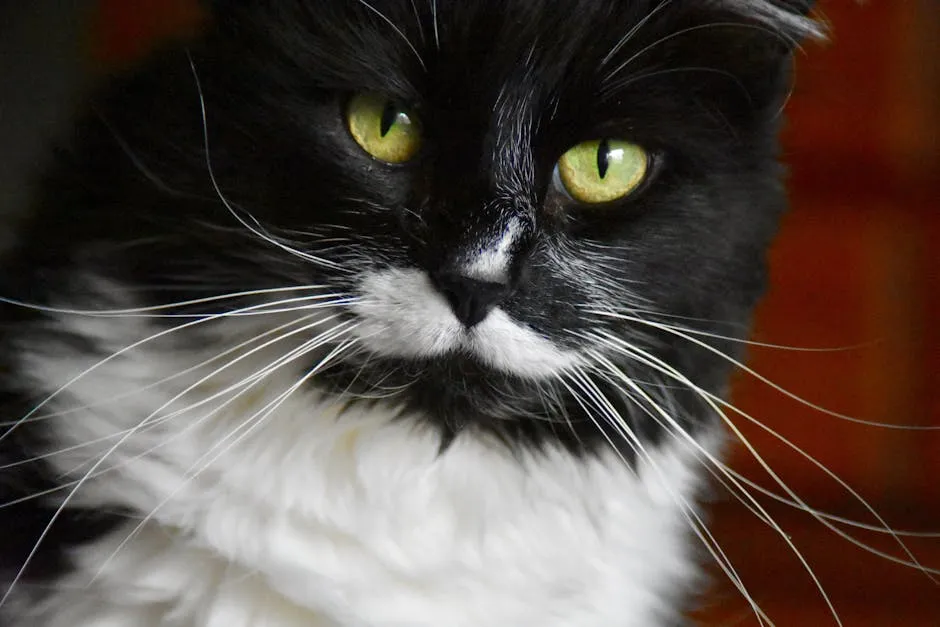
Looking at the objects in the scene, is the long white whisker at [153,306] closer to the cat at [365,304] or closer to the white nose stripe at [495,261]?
the cat at [365,304]

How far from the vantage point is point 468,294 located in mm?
686

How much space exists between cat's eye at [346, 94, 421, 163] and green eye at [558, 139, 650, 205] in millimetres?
128

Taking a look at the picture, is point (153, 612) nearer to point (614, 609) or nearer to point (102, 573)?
point (102, 573)

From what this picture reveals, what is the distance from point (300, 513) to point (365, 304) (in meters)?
0.20

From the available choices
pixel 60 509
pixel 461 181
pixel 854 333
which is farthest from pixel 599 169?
pixel 854 333

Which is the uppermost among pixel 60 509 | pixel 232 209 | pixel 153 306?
pixel 232 209

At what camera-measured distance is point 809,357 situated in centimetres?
142

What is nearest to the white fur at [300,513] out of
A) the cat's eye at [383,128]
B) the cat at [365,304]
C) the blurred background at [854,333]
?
the cat at [365,304]

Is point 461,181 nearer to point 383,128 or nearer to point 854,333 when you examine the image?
point 383,128

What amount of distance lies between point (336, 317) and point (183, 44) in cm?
32

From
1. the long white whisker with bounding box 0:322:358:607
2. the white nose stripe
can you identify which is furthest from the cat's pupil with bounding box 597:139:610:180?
the long white whisker with bounding box 0:322:358:607

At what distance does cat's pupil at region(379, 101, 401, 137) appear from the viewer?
2.46ft

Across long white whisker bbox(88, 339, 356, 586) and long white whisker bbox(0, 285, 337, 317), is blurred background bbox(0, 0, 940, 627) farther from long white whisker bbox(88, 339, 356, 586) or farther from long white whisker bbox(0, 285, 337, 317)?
long white whisker bbox(88, 339, 356, 586)

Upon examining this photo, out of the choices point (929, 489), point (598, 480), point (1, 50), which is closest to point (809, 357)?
point (929, 489)
